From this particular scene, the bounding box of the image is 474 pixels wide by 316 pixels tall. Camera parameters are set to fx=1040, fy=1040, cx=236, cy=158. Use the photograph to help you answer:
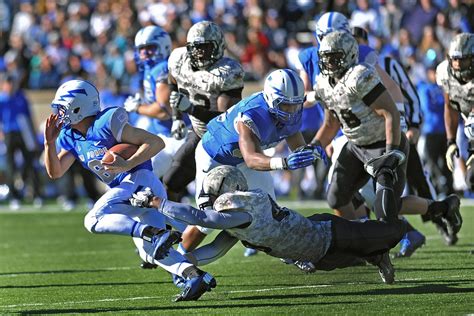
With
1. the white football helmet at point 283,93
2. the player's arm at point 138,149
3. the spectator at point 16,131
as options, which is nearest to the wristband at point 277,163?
the white football helmet at point 283,93

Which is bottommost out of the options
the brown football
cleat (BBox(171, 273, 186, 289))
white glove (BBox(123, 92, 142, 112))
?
cleat (BBox(171, 273, 186, 289))

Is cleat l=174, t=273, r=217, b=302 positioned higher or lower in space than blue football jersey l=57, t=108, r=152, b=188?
lower

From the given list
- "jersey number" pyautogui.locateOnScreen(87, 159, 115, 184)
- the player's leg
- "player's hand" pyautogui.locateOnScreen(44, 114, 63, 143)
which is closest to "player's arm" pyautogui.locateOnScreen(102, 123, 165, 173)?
"jersey number" pyautogui.locateOnScreen(87, 159, 115, 184)

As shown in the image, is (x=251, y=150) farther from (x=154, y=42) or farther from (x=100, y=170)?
(x=154, y=42)

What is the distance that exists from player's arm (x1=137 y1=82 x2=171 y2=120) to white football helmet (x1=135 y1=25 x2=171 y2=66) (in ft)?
1.64

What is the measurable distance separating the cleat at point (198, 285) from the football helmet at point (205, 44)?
2407mm

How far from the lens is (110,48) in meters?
18.9

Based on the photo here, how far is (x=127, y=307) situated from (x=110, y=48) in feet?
43.1

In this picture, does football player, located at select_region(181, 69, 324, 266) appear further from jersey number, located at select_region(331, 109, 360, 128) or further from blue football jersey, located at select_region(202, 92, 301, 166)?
jersey number, located at select_region(331, 109, 360, 128)

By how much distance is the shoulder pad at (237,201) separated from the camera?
19.3 feet

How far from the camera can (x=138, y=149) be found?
21.3 ft

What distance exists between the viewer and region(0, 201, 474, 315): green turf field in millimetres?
5975

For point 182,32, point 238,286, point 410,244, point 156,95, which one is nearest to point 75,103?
point 238,286

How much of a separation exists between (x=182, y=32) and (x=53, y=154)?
11280 mm
